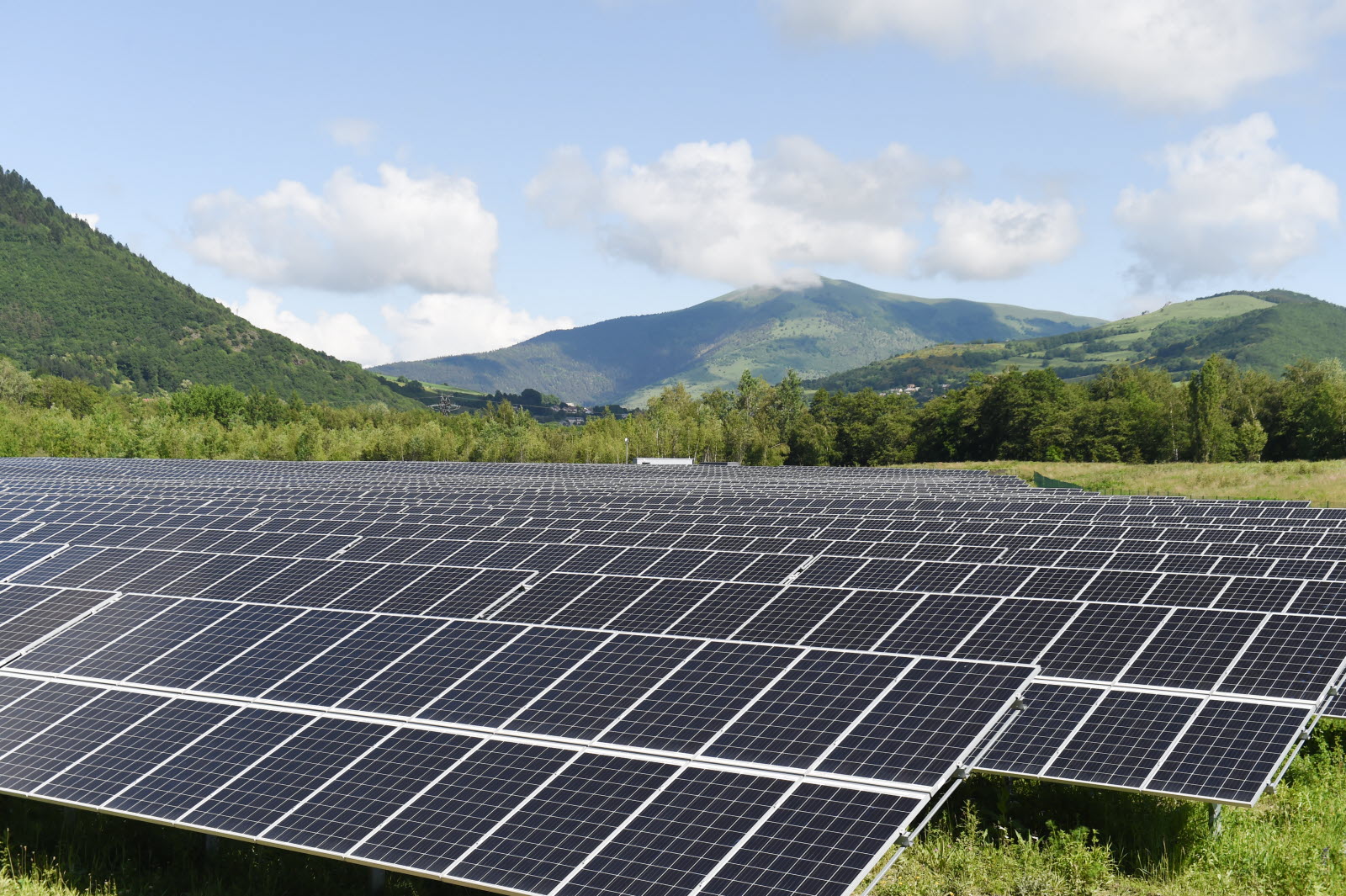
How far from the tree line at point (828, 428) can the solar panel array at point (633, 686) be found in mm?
92328

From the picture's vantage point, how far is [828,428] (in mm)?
138125

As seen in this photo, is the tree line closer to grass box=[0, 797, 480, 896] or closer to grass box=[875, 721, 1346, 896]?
grass box=[875, 721, 1346, 896]

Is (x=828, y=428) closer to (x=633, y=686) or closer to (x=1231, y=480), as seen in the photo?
(x=1231, y=480)

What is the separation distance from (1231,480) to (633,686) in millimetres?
72351

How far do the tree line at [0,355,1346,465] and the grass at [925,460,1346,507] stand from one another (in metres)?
21.8

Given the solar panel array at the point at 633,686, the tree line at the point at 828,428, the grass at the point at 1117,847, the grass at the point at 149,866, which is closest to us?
the solar panel array at the point at 633,686

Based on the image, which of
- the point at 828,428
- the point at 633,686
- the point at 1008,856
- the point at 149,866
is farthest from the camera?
the point at 828,428

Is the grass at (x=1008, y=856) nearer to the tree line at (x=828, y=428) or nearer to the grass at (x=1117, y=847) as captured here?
the grass at (x=1117, y=847)

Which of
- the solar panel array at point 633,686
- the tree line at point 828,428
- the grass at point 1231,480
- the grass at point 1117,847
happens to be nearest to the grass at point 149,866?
the solar panel array at point 633,686

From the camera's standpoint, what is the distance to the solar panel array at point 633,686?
9242 millimetres

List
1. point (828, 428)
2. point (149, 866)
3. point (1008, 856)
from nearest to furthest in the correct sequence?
point (1008, 856)
point (149, 866)
point (828, 428)

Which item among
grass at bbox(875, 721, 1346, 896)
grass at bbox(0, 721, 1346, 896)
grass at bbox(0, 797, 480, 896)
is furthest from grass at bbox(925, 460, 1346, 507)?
grass at bbox(0, 797, 480, 896)

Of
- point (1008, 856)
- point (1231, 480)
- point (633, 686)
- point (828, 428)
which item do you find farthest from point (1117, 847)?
point (828, 428)

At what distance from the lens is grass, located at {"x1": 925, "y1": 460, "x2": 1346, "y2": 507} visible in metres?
61.6
